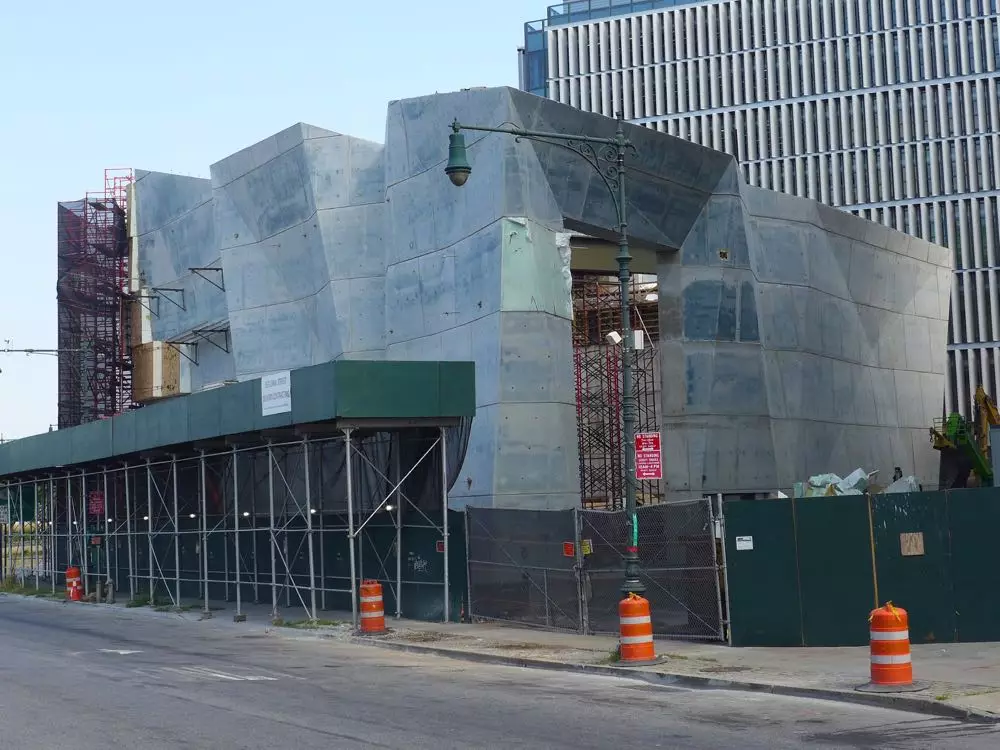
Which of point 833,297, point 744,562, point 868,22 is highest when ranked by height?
point 868,22

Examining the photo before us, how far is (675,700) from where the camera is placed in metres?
15.5

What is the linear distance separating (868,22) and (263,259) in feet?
173

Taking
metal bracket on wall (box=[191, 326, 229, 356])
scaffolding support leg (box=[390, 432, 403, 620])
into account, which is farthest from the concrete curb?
metal bracket on wall (box=[191, 326, 229, 356])

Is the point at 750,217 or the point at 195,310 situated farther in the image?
the point at 195,310

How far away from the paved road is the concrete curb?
317mm

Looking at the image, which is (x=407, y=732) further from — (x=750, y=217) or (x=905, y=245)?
(x=905, y=245)

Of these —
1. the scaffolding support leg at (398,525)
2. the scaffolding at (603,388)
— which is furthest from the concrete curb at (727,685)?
the scaffolding at (603,388)

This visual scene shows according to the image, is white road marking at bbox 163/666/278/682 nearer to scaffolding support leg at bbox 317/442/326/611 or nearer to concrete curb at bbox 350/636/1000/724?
concrete curb at bbox 350/636/1000/724

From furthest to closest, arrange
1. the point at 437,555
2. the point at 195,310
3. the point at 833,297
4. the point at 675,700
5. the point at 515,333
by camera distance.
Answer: the point at 195,310 → the point at 833,297 → the point at 515,333 → the point at 437,555 → the point at 675,700

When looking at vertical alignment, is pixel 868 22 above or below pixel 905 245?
above

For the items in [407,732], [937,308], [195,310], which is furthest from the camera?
[937,308]

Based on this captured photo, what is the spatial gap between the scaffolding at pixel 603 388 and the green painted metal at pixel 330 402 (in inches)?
663

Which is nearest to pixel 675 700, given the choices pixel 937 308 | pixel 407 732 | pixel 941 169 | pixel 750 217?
pixel 407 732

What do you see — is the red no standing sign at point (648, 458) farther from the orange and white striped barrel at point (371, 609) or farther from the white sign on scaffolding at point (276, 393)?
the white sign on scaffolding at point (276, 393)
